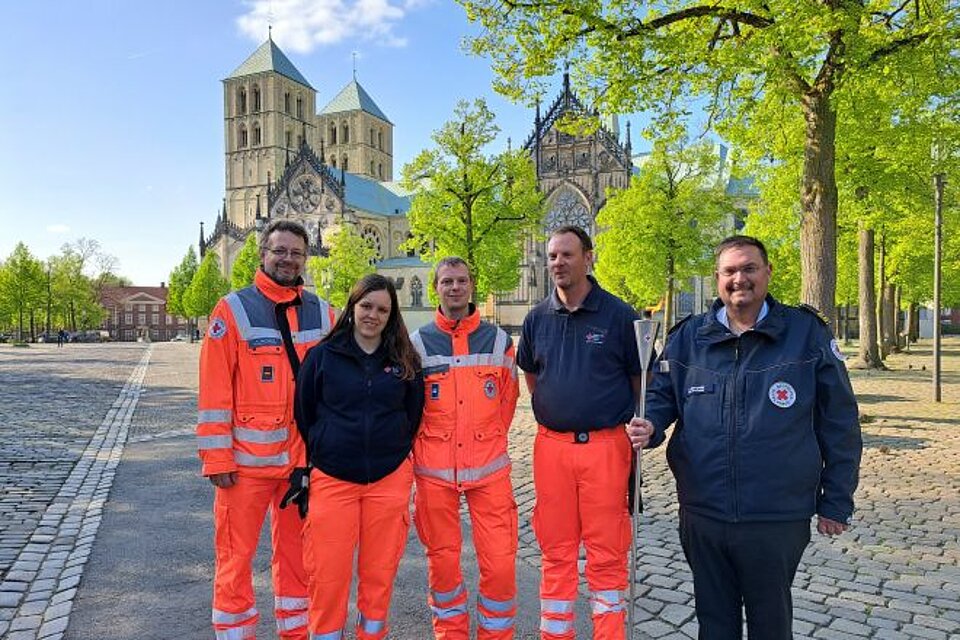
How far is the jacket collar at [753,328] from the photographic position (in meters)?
2.90

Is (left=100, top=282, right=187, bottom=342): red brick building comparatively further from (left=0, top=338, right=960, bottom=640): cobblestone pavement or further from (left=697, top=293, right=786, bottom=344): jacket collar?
(left=697, top=293, right=786, bottom=344): jacket collar

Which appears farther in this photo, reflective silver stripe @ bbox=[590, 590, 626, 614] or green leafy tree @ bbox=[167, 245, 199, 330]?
green leafy tree @ bbox=[167, 245, 199, 330]

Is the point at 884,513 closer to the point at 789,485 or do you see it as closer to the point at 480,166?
the point at 789,485

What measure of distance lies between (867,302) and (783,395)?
687 inches

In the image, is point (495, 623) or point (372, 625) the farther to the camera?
point (495, 623)

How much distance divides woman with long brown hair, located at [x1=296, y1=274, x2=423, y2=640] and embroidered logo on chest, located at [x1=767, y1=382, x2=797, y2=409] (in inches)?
67.5

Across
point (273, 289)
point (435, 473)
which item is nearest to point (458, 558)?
point (435, 473)

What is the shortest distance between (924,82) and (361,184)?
67353 millimetres

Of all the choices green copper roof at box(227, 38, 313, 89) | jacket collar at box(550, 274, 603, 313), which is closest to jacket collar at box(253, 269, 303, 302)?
jacket collar at box(550, 274, 603, 313)

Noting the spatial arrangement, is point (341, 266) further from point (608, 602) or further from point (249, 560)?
point (608, 602)

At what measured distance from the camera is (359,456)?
3.37m

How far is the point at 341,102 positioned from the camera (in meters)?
85.0

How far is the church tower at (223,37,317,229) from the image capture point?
74.1m

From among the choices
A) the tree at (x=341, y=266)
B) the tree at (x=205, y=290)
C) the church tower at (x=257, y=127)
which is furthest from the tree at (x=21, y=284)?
the tree at (x=341, y=266)
